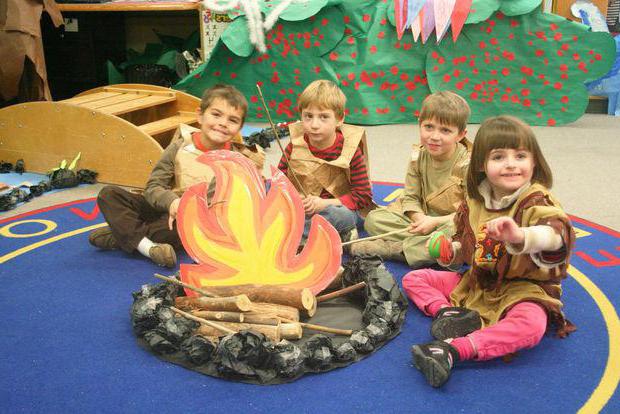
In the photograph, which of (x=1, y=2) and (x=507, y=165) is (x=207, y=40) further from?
(x=507, y=165)

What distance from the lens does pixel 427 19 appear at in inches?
172

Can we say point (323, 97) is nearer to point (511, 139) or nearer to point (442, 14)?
point (511, 139)

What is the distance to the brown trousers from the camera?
238cm

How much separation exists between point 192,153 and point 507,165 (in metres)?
1.20

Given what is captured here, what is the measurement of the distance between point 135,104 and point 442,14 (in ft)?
7.08

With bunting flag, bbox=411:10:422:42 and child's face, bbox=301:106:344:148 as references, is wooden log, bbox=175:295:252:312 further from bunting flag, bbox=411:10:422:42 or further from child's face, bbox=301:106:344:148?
bunting flag, bbox=411:10:422:42

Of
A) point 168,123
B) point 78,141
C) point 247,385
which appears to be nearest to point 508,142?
point 247,385

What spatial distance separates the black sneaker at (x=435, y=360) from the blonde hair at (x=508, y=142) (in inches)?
19.9

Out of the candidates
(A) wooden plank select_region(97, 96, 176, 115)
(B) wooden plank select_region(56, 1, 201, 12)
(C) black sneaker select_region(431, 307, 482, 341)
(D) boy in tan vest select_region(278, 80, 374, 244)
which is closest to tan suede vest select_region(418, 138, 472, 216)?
(D) boy in tan vest select_region(278, 80, 374, 244)

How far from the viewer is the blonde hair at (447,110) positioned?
2.20 meters

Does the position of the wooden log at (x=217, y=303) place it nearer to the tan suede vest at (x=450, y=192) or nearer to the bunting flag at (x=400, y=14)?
the tan suede vest at (x=450, y=192)

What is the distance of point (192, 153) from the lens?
2.39 m

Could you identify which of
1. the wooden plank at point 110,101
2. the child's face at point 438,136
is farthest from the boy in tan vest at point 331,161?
the wooden plank at point 110,101

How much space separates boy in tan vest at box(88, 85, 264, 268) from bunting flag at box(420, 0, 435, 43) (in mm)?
2336
